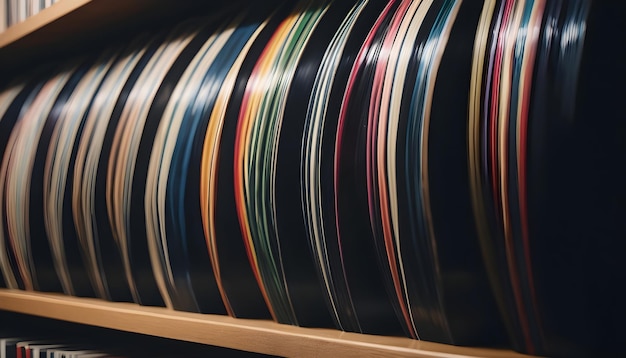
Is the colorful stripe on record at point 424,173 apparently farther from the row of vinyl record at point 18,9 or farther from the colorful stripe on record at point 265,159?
the row of vinyl record at point 18,9

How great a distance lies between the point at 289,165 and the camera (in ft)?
2.02

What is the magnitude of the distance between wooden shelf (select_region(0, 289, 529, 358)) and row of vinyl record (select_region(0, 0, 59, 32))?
0.59m

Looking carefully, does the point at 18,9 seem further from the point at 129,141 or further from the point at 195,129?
the point at 195,129

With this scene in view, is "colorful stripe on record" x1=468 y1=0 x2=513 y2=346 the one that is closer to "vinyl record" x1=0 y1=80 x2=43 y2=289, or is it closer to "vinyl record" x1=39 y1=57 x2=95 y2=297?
"vinyl record" x1=39 y1=57 x2=95 y2=297

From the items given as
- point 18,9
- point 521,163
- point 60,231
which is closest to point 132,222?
point 60,231

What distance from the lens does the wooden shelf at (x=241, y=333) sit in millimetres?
514

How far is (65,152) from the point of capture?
929 mm

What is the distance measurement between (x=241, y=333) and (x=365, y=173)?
0.23 metres

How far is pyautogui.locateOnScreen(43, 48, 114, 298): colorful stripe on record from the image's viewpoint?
91cm

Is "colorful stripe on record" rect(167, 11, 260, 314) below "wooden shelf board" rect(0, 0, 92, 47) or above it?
below

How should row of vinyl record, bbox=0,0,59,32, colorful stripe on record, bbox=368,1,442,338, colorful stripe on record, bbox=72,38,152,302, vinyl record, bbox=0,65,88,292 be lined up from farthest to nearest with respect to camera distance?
row of vinyl record, bbox=0,0,59,32 → vinyl record, bbox=0,65,88,292 → colorful stripe on record, bbox=72,38,152,302 → colorful stripe on record, bbox=368,1,442,338

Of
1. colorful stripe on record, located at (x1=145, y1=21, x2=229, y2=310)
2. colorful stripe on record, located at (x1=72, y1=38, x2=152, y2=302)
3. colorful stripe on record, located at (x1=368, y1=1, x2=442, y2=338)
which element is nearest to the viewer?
colorful stripe on record, located at (x1=368, y1=1, x2=442, y2=338)

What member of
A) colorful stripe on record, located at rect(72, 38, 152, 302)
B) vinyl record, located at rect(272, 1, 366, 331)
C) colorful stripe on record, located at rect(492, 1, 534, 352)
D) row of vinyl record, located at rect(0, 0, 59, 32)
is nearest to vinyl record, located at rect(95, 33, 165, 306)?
colorful stripe on record, located at rect(72, 38, 152, 302)

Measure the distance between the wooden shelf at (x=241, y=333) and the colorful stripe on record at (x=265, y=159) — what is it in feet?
0.14
